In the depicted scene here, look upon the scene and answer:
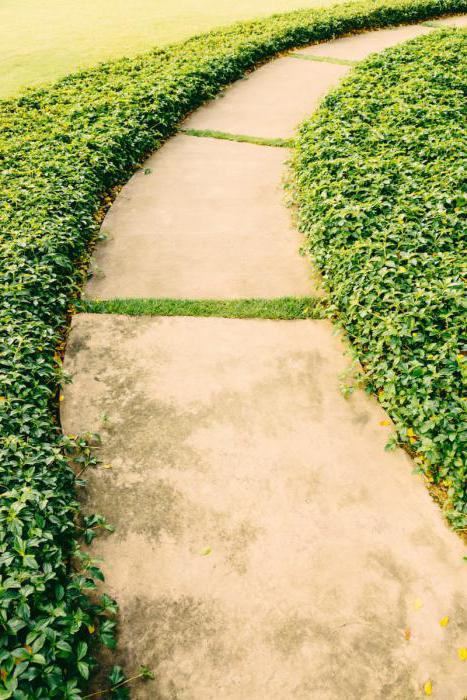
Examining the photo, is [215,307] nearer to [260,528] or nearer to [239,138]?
[260,528]

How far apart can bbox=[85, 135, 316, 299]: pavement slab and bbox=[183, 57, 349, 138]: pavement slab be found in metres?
0.86

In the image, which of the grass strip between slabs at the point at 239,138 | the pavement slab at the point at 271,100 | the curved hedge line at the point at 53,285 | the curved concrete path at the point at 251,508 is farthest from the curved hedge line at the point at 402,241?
the curved hedge line at the point at 53,285

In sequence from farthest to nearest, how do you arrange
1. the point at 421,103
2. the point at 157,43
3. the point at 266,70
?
the point at 157,43 → the point at 266,70 → the point at 421,103

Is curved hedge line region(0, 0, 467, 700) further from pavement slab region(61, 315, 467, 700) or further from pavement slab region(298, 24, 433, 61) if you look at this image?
pavement slab region(298, 24, 433, 61)

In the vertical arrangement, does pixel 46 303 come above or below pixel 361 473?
above

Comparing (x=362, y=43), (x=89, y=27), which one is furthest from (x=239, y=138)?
(x=89, y=27)

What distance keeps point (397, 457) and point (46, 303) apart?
2770 mm

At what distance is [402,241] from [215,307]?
5.27 ft

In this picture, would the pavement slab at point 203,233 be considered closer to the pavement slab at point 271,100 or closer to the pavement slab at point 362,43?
the pavement slab at point 271,100

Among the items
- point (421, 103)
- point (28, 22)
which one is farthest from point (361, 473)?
point (28, 22)

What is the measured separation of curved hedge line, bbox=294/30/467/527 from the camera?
3164mm

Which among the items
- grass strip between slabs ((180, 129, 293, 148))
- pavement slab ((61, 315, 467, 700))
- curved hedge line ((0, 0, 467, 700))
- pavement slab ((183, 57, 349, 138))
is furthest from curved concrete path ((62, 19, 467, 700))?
pavement slab ((183, 57, 349, 138))

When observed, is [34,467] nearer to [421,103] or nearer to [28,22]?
[421,103]

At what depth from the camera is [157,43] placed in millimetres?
10516
